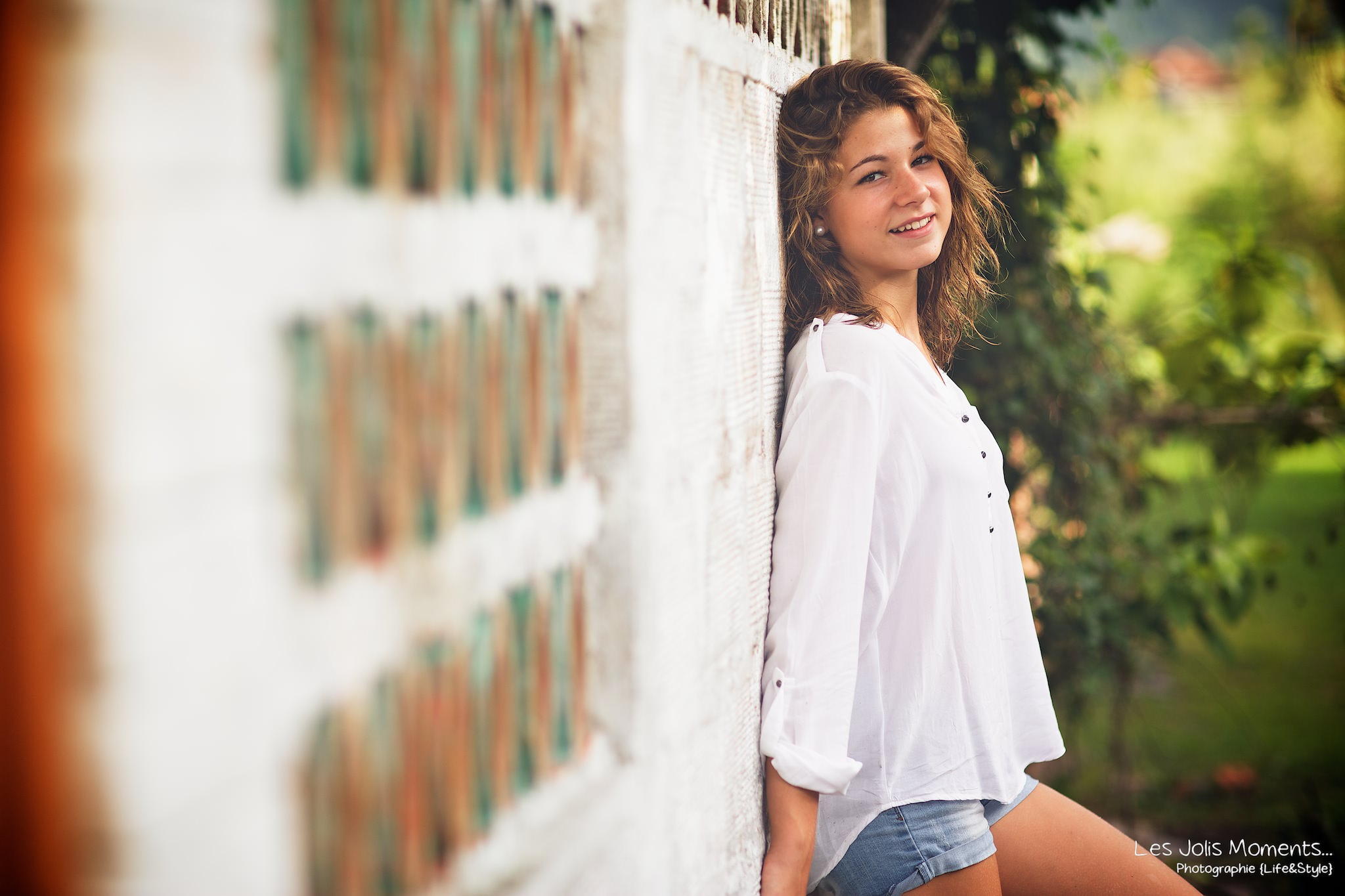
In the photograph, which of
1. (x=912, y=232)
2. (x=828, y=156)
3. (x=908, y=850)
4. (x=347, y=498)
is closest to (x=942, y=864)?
(x=908, y=850)

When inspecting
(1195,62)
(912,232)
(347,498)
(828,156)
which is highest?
(1195,62)

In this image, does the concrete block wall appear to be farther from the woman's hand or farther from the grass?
the grass

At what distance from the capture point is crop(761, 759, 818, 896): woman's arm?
5.57ft

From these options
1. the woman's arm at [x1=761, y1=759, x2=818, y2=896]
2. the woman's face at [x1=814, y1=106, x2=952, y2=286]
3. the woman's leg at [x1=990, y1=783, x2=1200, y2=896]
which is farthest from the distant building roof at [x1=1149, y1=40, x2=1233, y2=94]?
the woman's arm at [x1=761, y1=759, x2=818, y2=896]

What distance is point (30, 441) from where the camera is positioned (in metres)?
0.60

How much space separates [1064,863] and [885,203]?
4.39 ft

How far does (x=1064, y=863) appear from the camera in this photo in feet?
6.63

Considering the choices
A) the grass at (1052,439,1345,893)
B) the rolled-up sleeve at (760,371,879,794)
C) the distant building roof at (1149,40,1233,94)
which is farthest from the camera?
the distant building roof at (1149,40,1233,94)

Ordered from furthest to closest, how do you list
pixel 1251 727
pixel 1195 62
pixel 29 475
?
1. pixel 1195 62
2. pixel 1251 727
3. pixel 29 475

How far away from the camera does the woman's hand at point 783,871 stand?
1692 millimetres

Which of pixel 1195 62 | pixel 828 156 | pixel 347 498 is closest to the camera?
pixel 347 498

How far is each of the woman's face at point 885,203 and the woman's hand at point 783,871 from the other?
44.0 inches

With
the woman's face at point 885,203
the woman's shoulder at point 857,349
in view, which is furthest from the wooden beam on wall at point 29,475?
the woman's face at point 885,203

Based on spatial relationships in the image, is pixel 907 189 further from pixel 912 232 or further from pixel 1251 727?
pixel 1251 727
